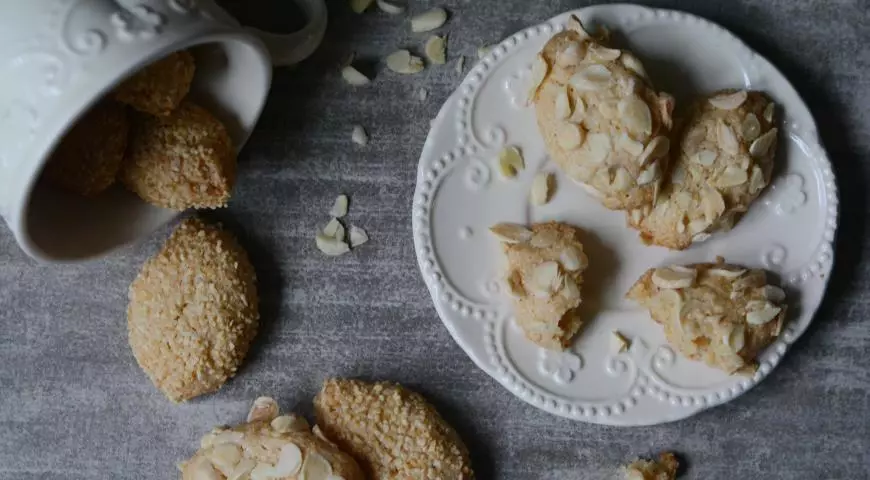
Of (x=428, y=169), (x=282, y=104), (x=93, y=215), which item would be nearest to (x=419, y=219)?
(x=428, y=169)

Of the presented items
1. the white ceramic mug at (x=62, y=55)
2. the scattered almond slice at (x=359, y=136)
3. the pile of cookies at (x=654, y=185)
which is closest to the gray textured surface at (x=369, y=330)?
the scattered almond slice at (x=359, y=136)

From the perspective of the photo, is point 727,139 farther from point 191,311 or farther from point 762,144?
point 191,311

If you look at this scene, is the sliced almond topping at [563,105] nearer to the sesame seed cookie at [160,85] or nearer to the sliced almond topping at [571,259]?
the sliced almond topping at [571,259]

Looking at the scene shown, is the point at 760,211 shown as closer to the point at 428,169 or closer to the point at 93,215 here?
the point at 428,169

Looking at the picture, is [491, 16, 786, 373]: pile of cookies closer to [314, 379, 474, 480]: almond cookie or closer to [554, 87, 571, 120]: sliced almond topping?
[554, 87, 571, 120]: sliced almond topping

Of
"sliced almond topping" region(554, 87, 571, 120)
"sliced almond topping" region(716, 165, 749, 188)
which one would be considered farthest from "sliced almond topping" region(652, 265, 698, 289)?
"sliced almond topping" region(554, 87, 571, 120)

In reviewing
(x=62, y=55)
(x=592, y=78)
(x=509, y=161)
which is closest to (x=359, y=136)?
(x=509, y=161)
